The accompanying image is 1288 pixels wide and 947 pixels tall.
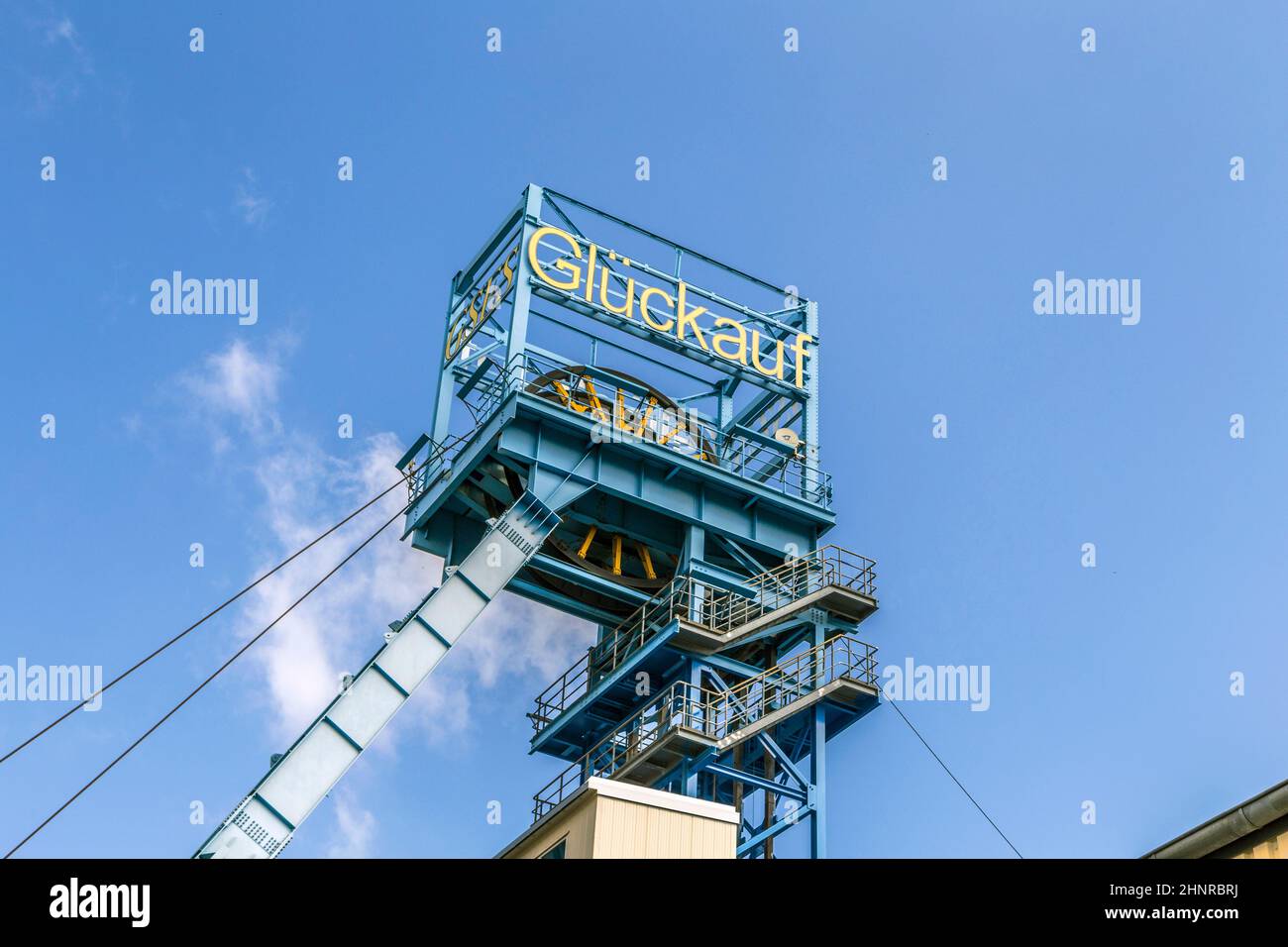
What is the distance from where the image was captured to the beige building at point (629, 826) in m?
23.1

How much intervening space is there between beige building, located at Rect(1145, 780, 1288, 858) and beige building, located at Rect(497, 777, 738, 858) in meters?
6.24

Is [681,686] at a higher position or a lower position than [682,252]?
lower

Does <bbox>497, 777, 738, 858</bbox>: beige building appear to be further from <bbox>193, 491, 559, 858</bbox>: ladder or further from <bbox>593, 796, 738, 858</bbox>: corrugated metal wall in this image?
<bbox>193, 491, 559, 858</bbox>: ladder

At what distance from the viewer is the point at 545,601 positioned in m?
38.1

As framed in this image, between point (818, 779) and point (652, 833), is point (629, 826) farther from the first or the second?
point (818, 779)

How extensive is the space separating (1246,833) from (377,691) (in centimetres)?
1859

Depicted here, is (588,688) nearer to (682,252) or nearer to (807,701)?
(807,701)

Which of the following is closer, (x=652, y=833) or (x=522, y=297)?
(x=652, y=833)

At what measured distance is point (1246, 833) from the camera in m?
20.8

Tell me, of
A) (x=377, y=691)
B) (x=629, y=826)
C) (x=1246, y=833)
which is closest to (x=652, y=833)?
(x=629, y=826)

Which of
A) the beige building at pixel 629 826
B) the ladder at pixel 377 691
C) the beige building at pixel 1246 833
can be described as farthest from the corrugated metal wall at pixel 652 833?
the ladder at pixel 377 691
